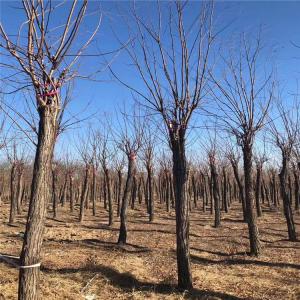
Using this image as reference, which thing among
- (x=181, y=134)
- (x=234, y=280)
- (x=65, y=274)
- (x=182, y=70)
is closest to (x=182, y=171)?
(x=181, y=134)

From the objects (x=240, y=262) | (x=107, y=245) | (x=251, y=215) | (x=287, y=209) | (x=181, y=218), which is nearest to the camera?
(x=181, y=218)

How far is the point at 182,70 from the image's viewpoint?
239 inches

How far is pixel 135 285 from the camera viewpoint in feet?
20.1

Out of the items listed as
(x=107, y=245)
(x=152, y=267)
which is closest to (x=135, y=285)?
(x=152, y=267)

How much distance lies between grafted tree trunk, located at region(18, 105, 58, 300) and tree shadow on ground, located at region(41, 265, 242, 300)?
2452 millimetres

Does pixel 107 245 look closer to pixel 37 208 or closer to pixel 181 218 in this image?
pixel 181 218

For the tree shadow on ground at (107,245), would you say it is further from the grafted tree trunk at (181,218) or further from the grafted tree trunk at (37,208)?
the grafted tree trunk at (37,208)

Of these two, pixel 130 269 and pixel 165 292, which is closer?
pixel 165 292

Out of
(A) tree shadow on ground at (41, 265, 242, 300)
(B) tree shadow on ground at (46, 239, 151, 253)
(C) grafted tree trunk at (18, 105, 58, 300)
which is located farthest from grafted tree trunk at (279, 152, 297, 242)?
(C) grafted tree trunk at (18, 105, 58, 300)

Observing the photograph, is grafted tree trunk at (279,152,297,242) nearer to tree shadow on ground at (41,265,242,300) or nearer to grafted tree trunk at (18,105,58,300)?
tree shadow on ground at (41,265,242,300)

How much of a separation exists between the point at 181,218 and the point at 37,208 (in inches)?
106

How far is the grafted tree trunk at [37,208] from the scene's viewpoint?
3.74 metres

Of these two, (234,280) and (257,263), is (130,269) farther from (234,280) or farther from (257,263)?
(257,263)

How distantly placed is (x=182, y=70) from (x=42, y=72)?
2.69 metres
